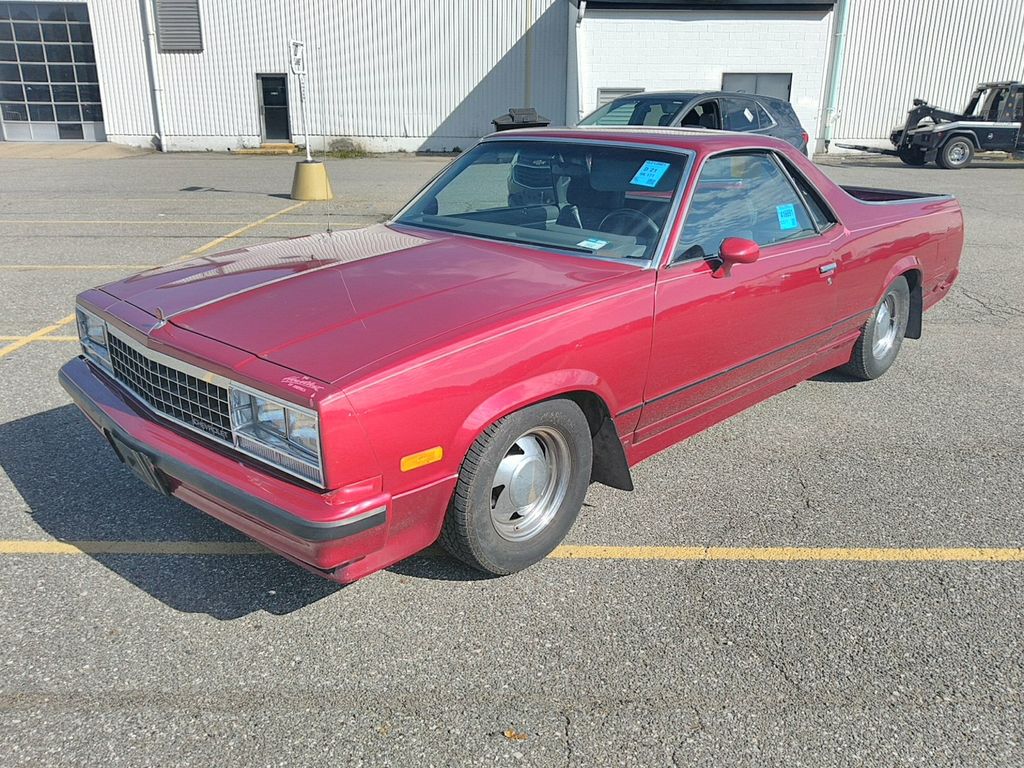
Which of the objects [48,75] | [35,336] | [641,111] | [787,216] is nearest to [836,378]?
[787,216]

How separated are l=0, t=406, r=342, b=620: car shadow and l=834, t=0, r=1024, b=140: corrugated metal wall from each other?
24.9m

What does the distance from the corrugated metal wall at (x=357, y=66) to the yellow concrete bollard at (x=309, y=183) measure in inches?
464

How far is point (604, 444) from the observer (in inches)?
129

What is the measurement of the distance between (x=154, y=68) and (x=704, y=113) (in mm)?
19724

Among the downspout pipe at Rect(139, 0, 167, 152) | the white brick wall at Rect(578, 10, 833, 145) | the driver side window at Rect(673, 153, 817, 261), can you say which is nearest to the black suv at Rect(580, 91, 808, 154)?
the driver side window at Rect(673, 153, 817, 261)

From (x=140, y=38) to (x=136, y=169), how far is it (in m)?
7.57

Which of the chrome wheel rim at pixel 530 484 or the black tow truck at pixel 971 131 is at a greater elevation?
the black tow truck at pixel 971 131

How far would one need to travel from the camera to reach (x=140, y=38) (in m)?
24.1

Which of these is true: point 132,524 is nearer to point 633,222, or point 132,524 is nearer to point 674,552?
point 674,552

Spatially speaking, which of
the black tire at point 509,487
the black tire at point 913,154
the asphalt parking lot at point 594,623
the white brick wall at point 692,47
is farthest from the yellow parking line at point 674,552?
the black tire at point 913,154

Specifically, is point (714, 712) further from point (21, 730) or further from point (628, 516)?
point (21, 730)

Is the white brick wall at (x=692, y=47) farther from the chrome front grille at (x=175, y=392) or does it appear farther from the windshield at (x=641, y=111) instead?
the chrome front grille at (x=175, y=392)

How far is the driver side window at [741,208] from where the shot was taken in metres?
3.59

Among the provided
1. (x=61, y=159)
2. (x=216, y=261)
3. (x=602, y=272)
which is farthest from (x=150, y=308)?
(x=61, y=159)
